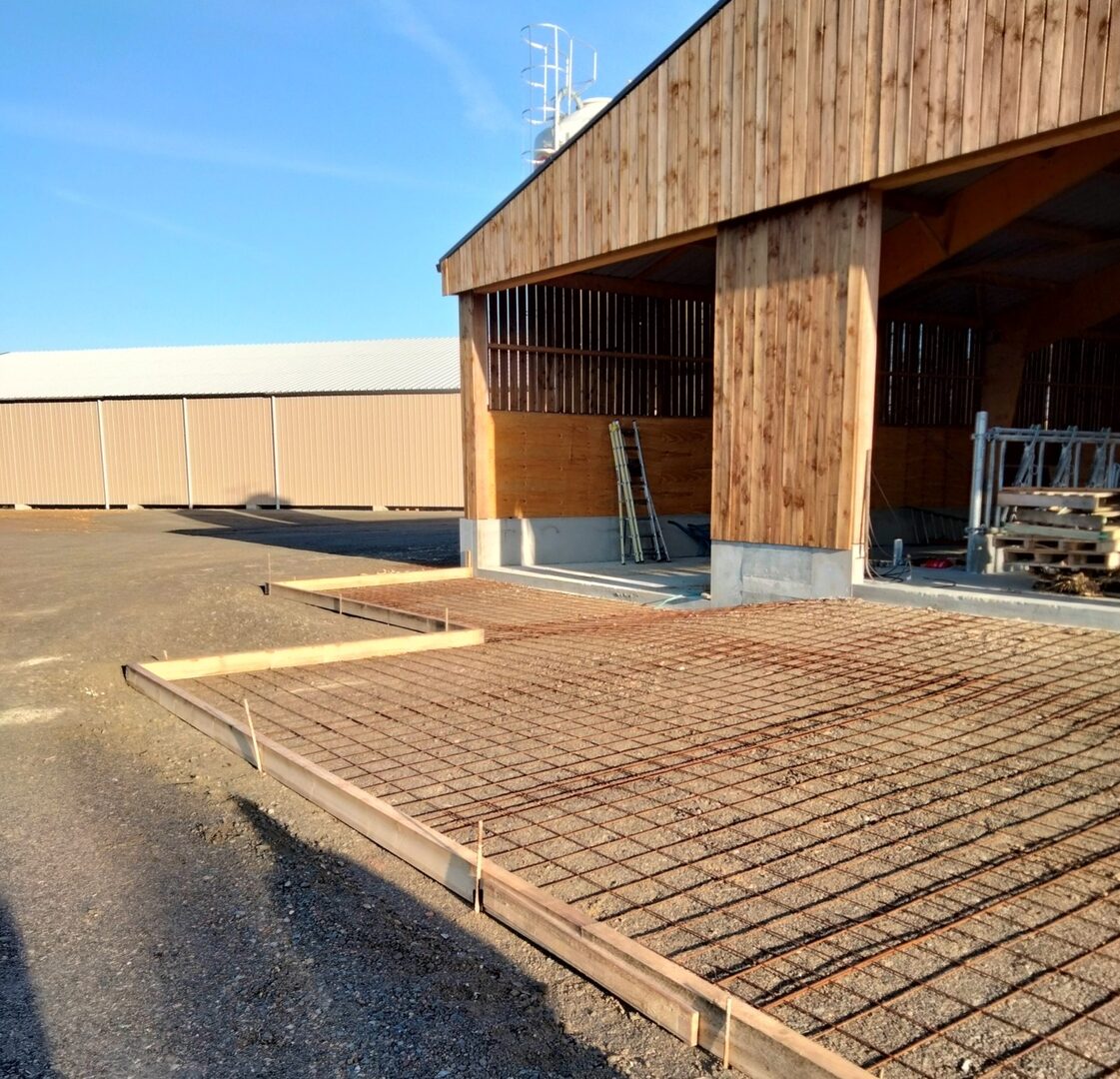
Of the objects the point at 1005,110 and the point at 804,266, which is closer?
the point at 1005,110

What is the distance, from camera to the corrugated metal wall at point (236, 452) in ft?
88.7

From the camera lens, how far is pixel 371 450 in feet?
89.4

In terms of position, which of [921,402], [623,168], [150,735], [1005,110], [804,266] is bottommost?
[150,735]

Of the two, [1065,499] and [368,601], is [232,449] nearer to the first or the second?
[368,601]

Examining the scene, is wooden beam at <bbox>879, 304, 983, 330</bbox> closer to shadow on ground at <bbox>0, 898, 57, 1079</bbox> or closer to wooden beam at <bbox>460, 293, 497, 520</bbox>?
wooden beam at <bbox>460, 293, 497, 520</bbox>

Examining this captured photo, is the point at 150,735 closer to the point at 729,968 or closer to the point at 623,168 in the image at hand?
the point at 729,968

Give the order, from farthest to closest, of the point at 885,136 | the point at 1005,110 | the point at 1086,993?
the point at 885,136 → the point at 1005,110 → the point at 1086,993

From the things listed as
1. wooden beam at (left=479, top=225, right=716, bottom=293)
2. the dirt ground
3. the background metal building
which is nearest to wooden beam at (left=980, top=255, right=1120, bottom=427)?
wooden beam at (left=479, top=225, right=716, bottom=293)

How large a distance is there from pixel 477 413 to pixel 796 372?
17.5ft

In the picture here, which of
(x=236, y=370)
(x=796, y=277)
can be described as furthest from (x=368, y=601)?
(x=236, y=370)

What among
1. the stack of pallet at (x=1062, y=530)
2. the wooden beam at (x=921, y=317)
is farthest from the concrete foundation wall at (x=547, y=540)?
the stack of pallet at (x=1062, y=530)

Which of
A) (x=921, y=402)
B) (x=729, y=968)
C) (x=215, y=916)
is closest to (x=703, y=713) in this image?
(x=729, y=968)

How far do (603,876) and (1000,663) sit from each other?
378cm

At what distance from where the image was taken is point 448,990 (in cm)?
261
